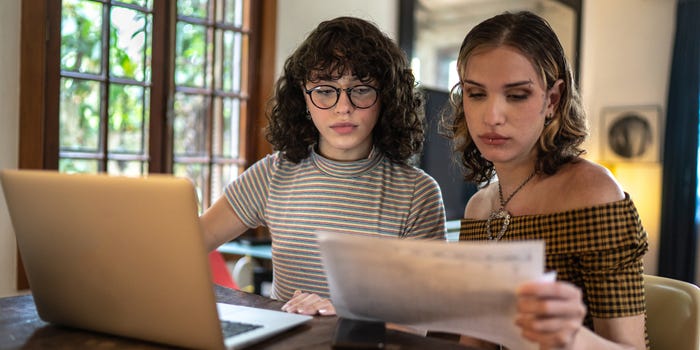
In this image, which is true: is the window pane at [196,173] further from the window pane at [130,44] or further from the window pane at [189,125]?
the window pane at [130,44]

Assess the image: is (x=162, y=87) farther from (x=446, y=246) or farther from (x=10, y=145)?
(x=446, y=246)


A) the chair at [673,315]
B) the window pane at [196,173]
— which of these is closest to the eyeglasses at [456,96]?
the chair at [673,315]

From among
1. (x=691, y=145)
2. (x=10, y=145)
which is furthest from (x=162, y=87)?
(x=691, y=145)

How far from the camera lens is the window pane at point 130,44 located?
112 inches

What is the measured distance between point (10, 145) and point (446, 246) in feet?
7.35

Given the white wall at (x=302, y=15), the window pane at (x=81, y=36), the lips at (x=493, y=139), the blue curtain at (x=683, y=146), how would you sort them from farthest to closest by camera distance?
the blue curtain at (x=683, y=146) → the white wall at (x=302, y=15) → the window pane at (x=81, y=36) → the lips at (x=493, y=139)

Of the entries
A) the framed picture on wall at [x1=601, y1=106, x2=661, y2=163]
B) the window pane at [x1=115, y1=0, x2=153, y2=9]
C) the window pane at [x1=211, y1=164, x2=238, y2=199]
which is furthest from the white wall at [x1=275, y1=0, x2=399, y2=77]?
the framed picture on wall at [x1=601, y1=106, x2=661, y2=163]

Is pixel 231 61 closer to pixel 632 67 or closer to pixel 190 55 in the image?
A: pixel 190 55

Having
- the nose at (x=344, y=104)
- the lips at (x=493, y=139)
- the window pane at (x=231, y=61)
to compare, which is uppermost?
the window pane at (x=231, y=61)

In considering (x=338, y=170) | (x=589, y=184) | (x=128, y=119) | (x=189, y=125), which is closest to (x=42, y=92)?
(x=128, y=119)

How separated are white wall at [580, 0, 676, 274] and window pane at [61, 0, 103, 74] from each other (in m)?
4.23

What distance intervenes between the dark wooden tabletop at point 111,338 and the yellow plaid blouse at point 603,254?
0.94ft

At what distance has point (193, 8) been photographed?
3.12m

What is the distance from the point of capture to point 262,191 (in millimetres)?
1495
